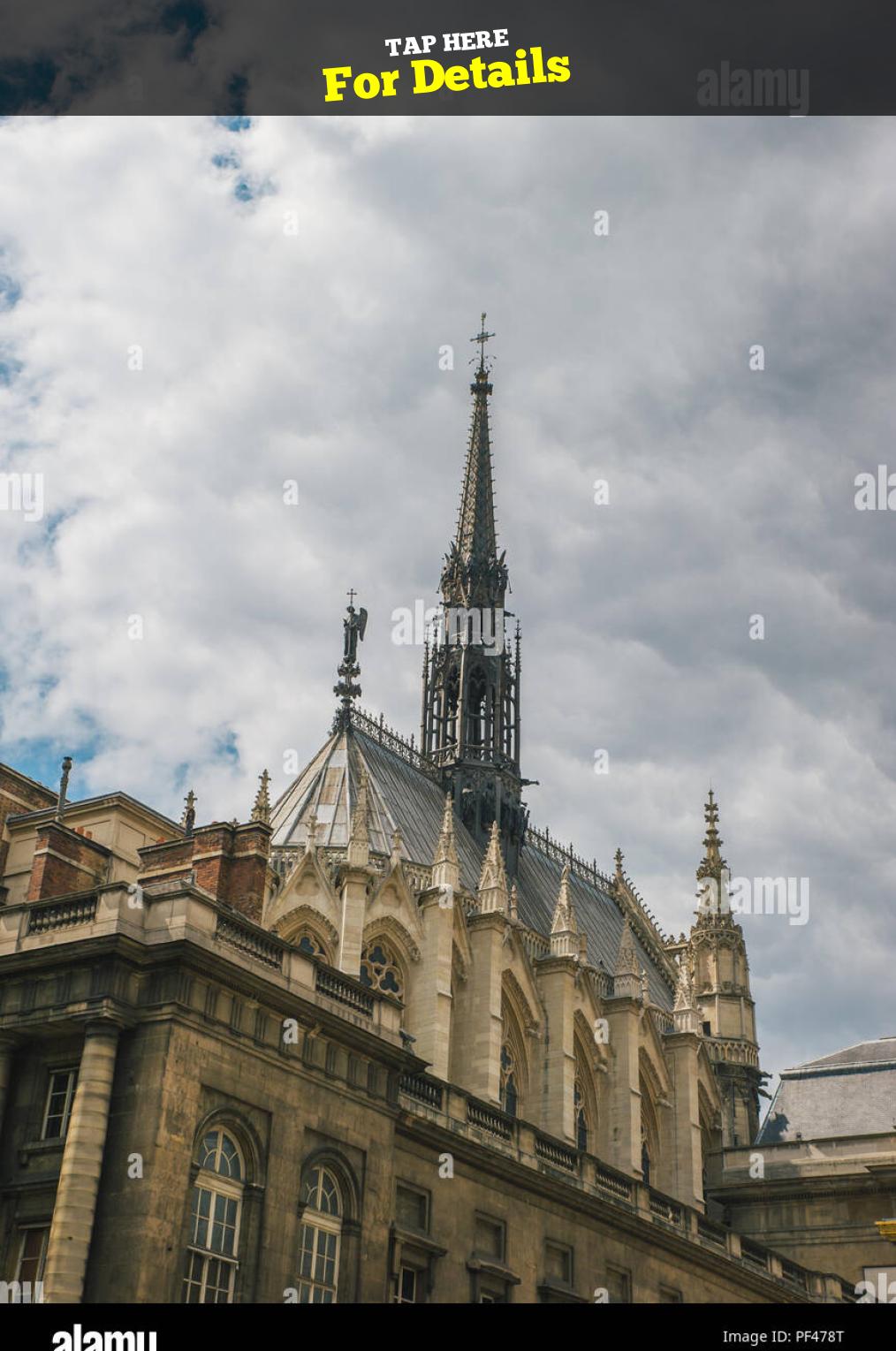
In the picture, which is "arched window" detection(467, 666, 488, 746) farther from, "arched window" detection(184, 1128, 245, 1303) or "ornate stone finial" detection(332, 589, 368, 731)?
"arched window" detection(184, 1128, 245, 1303)

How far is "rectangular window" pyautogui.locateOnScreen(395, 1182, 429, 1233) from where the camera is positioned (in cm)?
2960

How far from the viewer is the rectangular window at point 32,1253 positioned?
2406 cm

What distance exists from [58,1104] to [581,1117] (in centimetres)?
3035

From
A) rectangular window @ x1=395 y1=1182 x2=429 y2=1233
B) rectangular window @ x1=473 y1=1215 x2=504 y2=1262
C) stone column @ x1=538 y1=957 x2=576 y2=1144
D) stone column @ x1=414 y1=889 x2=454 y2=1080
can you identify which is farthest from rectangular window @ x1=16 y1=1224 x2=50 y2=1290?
stone column @ x1=538 y1=957 x2=576 y2=1144

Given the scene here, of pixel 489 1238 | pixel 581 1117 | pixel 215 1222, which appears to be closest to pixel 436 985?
pixel 581 1117

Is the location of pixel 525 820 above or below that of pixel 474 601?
below

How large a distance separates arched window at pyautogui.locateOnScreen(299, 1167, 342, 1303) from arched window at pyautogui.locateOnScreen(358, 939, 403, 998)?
17443mm

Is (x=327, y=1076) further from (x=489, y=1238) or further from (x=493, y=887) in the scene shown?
(x=493, y=887)

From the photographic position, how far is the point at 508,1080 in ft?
163

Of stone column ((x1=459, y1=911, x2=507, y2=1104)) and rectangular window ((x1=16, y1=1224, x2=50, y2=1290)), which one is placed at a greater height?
stone column ((x1=459, y1=911, x2=507, y2=1104))
